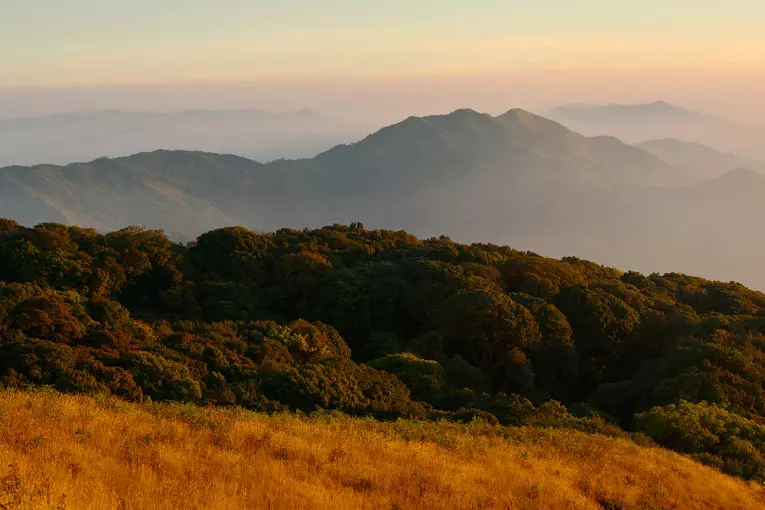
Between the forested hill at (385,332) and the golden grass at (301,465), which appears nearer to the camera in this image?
the golden grass at (301,465)

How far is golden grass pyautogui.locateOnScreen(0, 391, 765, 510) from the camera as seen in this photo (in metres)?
10.4

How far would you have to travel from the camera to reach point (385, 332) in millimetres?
39656

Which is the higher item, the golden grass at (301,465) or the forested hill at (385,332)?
the golden grass at (301,465)

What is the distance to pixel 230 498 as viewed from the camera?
1031 cm

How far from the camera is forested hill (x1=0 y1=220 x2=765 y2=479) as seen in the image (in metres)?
22.7

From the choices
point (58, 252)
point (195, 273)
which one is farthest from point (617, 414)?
point (58, 252)

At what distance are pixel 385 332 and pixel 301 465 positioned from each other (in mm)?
26890

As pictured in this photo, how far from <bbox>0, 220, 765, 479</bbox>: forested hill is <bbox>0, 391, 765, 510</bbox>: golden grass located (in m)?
4.46

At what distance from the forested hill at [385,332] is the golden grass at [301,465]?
4455 millimetres

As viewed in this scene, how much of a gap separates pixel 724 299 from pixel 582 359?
1563 cm

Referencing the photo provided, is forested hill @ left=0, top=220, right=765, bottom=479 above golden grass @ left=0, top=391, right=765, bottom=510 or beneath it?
beneath

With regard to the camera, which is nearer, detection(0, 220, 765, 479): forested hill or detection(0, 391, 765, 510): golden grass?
detection(0, 391, 765, 510): golden grass

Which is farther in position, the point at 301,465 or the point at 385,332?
the point at 385,332

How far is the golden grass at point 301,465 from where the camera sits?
34.0 ft
